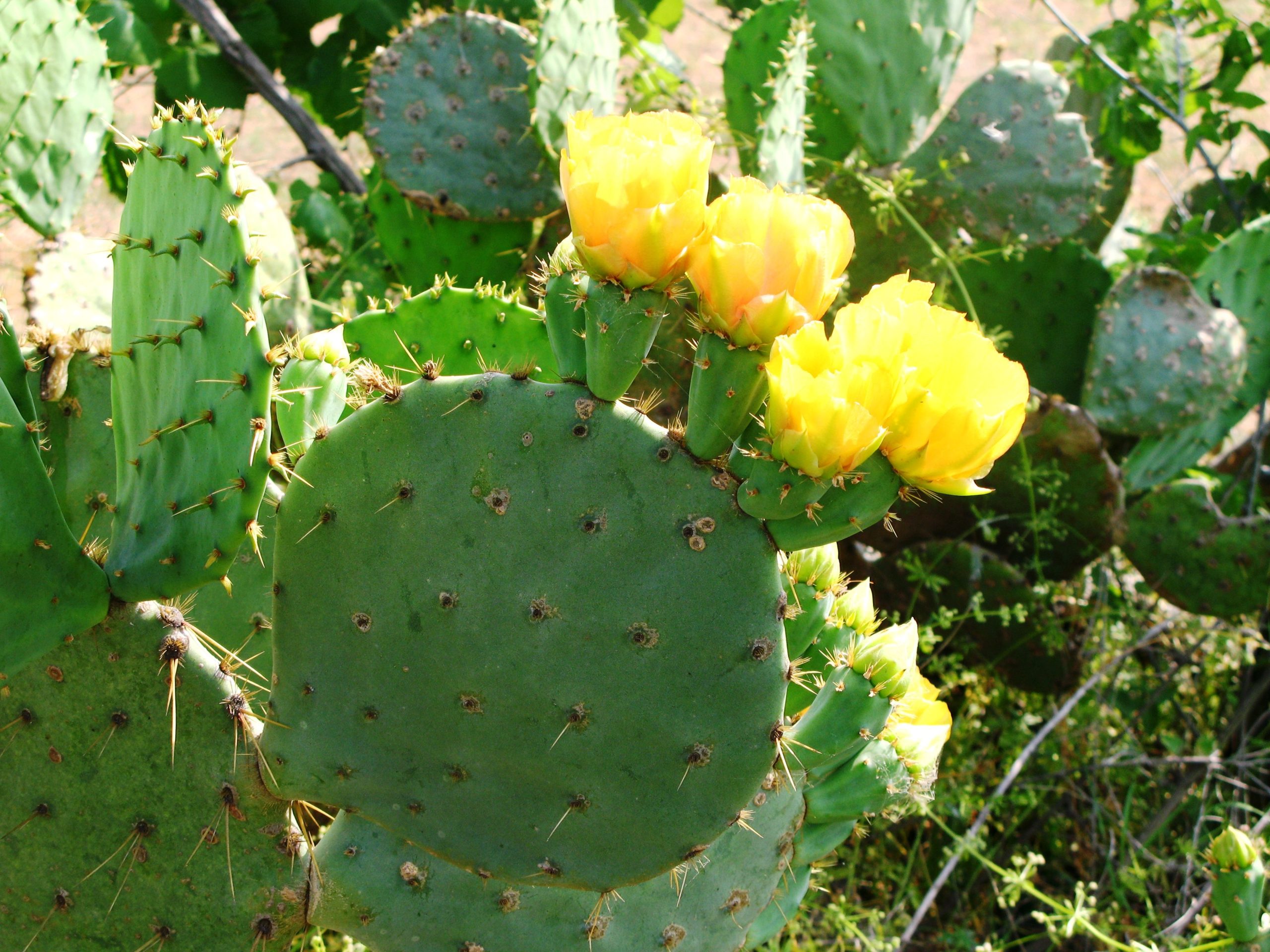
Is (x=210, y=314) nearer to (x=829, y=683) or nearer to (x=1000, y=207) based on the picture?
(x=829, y=683)

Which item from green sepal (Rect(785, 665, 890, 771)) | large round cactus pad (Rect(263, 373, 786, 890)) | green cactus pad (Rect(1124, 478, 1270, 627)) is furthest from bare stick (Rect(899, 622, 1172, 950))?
large round cactus pad (Rect(263, 373, 786, 890))

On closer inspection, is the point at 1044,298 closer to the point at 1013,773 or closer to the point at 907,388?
the point at 1013,773

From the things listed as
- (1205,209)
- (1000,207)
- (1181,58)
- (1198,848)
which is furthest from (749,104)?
(1198,848)

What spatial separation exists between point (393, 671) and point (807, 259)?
19.9 inches

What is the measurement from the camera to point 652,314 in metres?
0.76

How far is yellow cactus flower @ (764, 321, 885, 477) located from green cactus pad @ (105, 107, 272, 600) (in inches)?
16.1

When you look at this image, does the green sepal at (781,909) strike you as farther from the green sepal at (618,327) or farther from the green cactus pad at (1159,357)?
the green cactus pad at (1159,357)

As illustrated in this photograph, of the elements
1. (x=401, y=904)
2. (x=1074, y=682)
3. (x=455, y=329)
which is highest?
(x=455, y=329)

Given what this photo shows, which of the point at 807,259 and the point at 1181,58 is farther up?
the point at 807,259

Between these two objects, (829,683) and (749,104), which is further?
(749,104)

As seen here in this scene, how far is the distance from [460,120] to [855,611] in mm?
1370

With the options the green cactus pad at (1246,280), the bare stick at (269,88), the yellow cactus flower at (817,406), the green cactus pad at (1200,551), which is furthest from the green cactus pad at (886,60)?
the yellow cactus flower at (817,406)

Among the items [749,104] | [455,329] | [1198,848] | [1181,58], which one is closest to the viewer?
[455,329]

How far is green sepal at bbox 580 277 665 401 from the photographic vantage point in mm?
742
